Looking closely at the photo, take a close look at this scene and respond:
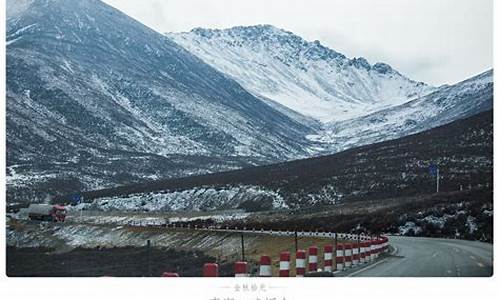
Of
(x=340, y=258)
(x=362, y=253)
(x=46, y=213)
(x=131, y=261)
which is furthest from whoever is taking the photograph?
(x=46, y=213)

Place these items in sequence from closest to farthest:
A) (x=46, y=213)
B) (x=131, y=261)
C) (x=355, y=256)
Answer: (x=355, y=256) < (x=131, y=261) < (x=46, y=213)

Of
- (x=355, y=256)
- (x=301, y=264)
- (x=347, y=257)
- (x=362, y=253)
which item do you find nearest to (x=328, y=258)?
(x=301, y=264)

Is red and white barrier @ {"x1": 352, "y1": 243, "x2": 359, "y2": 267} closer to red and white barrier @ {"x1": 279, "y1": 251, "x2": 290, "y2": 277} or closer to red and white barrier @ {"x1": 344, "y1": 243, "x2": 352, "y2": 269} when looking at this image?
red and white barrier @ {"x1": 344, "y1": 243, "x2": 352, "y2": 269}

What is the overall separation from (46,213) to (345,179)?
120 ft

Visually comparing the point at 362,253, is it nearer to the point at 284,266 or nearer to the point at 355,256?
the point at 355,256

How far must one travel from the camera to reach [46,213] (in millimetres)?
71875

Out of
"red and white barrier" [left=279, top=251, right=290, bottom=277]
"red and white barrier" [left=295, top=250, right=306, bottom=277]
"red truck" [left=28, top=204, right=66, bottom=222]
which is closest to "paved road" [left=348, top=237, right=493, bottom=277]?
"red and white barrier" [left=295, top=250, right=306, bottom=277]

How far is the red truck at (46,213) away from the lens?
70.8m

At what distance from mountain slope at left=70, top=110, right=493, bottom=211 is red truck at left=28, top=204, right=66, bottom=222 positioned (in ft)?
81.1

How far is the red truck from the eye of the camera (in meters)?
70.8

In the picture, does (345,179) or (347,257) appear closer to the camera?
(347,257)

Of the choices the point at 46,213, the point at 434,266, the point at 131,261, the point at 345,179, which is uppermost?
the point at 345,179
